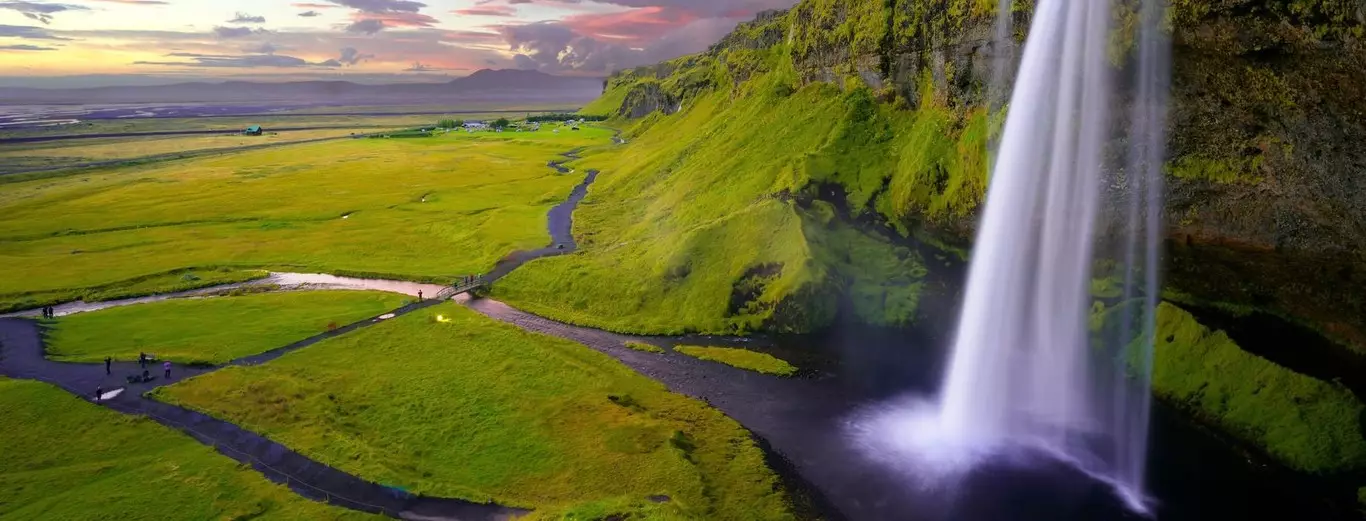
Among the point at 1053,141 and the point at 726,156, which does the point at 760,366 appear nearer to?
the point at 1053,141

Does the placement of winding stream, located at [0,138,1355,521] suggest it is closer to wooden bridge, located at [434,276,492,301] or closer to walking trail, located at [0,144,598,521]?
walking trail, located at [0,144,598,521]

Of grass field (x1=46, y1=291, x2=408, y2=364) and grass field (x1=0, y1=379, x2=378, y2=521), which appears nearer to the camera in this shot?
grass field (x1=0, y1=379, x2=378, y2=521)

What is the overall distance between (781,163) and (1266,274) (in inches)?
1999

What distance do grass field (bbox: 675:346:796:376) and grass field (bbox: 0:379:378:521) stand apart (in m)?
26.8

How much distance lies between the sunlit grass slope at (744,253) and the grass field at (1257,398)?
1859cm

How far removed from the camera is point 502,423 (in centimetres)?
4269

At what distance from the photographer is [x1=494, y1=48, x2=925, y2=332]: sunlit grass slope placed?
59938 millimetres

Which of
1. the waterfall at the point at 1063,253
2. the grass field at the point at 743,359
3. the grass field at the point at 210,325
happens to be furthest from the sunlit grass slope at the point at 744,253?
the grass field at the point at 210,325

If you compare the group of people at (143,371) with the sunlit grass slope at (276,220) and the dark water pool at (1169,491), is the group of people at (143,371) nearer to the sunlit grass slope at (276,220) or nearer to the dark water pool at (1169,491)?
the sunlit grass slope at (276,220)

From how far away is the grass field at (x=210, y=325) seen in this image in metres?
54.3

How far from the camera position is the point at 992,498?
3400 centimetres

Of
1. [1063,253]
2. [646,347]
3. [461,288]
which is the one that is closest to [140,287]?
[461,288]

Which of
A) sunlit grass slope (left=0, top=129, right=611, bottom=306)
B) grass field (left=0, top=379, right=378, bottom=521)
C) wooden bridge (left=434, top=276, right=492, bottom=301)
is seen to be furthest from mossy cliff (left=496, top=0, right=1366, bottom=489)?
grass field (left=0, top=379, right=378, bottom=521)

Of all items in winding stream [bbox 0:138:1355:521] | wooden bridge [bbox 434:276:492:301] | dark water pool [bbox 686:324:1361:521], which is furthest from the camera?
wooden bridge [bbox 434:276:492:301]
